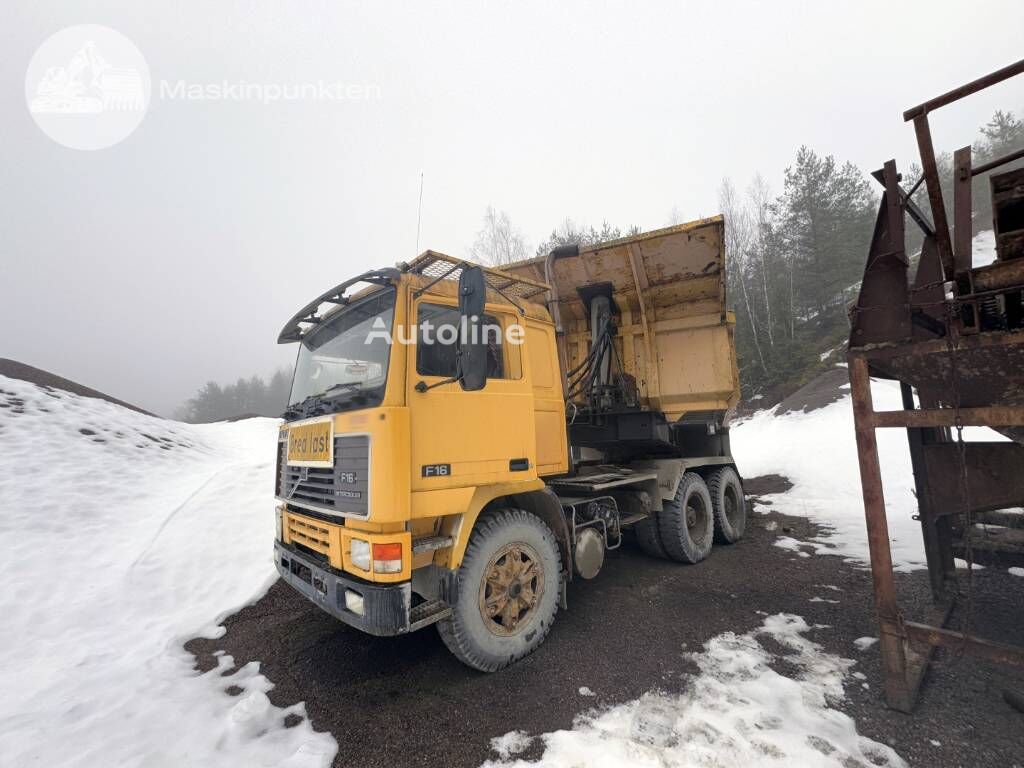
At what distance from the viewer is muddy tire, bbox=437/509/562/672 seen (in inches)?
118

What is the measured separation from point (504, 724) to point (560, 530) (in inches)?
58.2

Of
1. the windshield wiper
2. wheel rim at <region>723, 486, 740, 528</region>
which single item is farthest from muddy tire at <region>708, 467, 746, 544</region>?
the windshield wiper

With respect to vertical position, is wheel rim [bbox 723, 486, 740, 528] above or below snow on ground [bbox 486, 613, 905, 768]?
above

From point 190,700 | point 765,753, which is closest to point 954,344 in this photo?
point 765,753

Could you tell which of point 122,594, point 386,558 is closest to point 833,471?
point 386,558

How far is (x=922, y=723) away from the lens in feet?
7.76

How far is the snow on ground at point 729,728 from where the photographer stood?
2182mm

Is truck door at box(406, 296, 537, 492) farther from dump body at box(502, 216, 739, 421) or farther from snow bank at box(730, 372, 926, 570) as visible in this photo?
snow bank at box(730, 372, 926, 570)

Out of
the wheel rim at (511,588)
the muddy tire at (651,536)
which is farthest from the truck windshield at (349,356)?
the muddy tire at (651,536)

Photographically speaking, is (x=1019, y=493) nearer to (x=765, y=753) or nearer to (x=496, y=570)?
(x=765, y=753)

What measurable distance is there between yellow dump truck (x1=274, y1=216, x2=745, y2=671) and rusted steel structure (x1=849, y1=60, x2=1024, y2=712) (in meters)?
1.99

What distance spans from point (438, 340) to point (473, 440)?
2.53 feet

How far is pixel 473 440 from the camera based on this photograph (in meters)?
3.19

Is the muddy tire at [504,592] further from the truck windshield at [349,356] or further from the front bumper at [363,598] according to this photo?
the truck windshield at [349,356]
